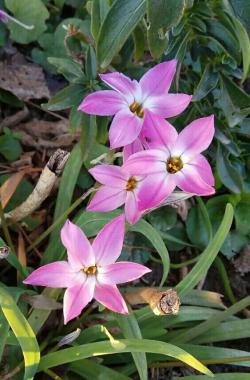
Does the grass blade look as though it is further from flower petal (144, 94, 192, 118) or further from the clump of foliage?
flower petal (144, 94, 192, 118)

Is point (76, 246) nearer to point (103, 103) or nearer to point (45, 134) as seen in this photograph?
point (103, 103)

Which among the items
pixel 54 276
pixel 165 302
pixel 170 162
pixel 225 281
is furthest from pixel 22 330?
pixel 225 281

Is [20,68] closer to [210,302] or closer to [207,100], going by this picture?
[207,100]

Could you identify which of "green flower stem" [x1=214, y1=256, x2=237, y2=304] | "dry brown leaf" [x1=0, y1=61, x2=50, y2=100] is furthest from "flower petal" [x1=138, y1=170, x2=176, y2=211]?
"dry brown leaf" [x1=0, y1=61, x2=50, y2=100]

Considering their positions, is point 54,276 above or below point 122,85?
below

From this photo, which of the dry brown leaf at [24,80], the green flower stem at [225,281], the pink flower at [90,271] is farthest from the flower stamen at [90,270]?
the dry brown leaf at [24,80]

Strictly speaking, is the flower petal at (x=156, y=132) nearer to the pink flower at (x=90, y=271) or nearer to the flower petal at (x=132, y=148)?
the flower petal at (x=132, y=148)

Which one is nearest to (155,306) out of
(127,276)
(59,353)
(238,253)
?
(127,276)
